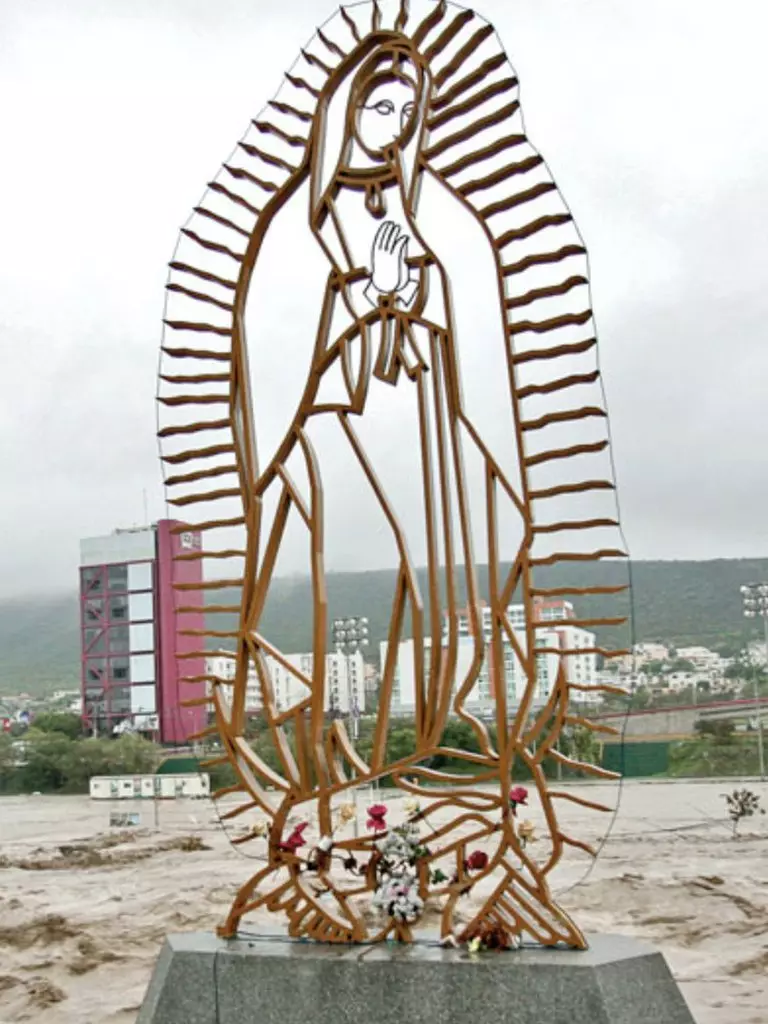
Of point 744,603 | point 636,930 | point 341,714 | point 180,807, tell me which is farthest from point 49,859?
point 341,714

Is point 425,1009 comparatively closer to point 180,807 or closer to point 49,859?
point 49,859

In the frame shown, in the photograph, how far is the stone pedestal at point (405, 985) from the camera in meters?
3.31

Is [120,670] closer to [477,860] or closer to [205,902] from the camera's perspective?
[205,902]

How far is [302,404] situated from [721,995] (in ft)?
12.4

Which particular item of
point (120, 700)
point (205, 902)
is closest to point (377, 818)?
point (205, 902)

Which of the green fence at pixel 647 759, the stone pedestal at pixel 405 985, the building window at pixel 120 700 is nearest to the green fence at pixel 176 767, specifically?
the building window at pixel 120 700

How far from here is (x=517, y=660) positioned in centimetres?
365

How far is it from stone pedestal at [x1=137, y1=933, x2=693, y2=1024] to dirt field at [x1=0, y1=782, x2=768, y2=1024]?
0.31 meters

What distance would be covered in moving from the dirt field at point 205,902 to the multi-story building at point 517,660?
2.07 feet

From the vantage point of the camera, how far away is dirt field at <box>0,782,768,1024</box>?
6133 millimetres

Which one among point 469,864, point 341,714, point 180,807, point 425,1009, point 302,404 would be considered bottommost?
point 180,807

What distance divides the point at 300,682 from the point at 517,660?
0.75 metres

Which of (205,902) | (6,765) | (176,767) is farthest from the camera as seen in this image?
(6,765)

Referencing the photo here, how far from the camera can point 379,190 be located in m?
3.86
